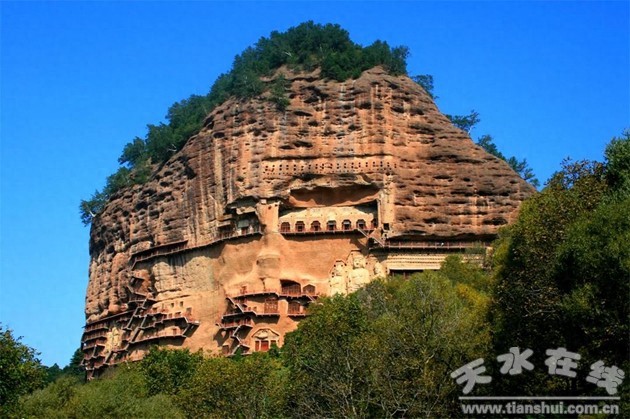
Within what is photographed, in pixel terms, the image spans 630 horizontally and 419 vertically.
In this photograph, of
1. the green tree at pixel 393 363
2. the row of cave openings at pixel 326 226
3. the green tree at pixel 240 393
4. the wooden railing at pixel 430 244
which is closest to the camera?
the green tree at pixel 393 363

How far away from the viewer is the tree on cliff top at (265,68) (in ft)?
182

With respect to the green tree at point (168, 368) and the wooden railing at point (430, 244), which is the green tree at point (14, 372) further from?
the wooden railing at point (430, 244)

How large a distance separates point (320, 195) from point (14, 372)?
84.5 ft

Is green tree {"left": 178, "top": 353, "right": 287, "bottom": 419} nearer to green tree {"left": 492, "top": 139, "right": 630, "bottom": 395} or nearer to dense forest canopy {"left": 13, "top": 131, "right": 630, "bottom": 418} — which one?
dense forest canopy {"left": 13, "top": 131, "right": 630, "bottom": 418}

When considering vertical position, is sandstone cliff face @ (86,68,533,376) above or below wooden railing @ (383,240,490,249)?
above

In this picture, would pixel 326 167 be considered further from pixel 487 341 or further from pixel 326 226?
pixel 487 341

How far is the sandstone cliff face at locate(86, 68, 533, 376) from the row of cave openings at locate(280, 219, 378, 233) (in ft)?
0.19

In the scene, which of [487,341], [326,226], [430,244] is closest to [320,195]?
[326,226]

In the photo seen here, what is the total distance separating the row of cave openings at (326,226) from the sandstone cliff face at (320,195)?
57 millimetres

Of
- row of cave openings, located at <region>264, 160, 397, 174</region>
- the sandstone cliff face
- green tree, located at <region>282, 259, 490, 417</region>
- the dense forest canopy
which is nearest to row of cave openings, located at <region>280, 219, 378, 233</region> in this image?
the sandstone cliff face

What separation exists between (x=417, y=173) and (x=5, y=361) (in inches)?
1069

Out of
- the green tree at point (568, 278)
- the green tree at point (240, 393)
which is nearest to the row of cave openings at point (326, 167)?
the green tree at point (240, 393)

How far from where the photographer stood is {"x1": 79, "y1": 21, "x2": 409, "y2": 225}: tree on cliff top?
55.5m

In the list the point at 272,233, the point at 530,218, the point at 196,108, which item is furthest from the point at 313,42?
the point at 530,218
